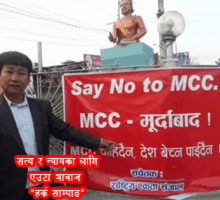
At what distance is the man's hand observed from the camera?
215 cm

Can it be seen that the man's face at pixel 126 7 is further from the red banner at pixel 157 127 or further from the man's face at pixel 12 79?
the man's face at pixel 12 79

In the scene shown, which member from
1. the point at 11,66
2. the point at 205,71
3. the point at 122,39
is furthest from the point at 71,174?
the point at 122,39

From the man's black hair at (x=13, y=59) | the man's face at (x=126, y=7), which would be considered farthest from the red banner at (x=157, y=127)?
the man's face at (x=126, y=7)

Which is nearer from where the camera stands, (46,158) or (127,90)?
(46,158)

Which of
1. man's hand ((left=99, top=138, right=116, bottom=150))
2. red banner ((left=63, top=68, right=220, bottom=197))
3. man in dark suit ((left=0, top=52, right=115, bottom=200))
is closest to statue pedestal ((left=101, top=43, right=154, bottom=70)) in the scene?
red banner ((left=63, top=68, right=220, bottom=197))

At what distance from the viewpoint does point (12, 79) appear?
5.77ft

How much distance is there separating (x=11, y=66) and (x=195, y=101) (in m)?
1.48

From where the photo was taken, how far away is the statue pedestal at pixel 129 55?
184 inches

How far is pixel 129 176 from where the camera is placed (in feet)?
7.31

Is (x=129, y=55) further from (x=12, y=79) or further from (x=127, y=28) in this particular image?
(x=12, y=79)

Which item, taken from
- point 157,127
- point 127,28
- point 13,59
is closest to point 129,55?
point 127,28

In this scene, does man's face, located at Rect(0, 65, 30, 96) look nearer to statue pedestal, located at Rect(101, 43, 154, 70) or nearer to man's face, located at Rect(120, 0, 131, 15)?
statue pedestal, located at Rect(101, 43, 154, 70)

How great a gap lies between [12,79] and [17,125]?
1.07 ft

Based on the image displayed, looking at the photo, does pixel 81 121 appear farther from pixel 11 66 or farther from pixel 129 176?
pixel 11 66
